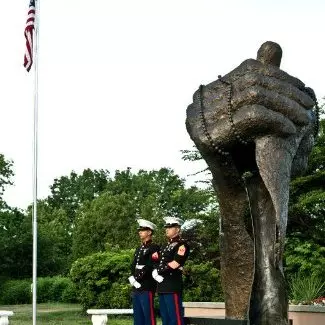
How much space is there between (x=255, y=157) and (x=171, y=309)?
6.09 ft

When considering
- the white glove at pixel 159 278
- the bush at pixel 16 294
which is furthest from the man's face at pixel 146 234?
the bush at pixel 16 294

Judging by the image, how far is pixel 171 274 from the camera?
6.98 m

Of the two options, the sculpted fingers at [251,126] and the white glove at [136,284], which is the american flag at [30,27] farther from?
the sculpted fingers at [251,126]

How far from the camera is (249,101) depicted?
17.7ft

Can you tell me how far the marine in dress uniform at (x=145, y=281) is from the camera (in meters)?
7.52

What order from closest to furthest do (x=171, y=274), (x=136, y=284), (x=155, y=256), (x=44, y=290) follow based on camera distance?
(x=171, y=274) → (x=155, y=256) → (x=136, y=284) → (x=44, y=290)

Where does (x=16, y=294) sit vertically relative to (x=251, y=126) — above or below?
above

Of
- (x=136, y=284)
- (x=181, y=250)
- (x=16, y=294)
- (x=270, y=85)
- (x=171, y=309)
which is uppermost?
(x=16, y=294)

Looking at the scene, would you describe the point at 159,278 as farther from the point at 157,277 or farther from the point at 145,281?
the point at 145,281

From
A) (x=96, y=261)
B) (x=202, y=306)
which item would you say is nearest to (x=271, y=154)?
(x=202, y=306)

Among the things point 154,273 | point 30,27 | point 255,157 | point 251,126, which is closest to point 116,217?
point 30,27

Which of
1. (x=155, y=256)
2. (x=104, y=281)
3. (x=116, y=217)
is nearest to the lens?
(x=155, y=256)

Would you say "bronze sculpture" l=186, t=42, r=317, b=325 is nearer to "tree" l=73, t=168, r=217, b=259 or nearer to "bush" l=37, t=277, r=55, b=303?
"bush" l=37, t=277, r=55, b=303

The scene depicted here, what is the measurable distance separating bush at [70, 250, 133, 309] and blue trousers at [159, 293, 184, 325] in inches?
428
